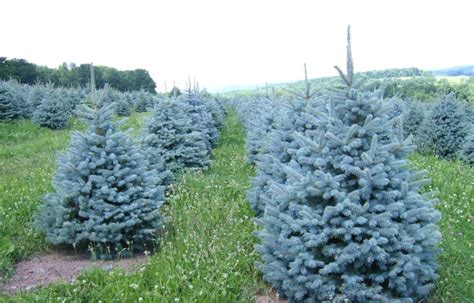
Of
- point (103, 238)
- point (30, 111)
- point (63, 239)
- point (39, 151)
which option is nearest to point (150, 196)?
point (103, 238)

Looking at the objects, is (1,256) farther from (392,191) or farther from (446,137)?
(446,137)

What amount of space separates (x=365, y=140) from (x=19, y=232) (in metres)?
5.14

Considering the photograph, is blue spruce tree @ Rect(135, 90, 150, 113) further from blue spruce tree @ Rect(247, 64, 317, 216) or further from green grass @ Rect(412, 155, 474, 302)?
blue spruce tree @ Rect(247, 64, 317, 216)

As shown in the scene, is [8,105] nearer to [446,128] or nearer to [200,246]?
[200,246]

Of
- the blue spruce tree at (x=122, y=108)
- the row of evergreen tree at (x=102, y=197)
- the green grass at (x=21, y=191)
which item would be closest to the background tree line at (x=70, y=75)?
the blue spruce tree at (x=122, y=108)

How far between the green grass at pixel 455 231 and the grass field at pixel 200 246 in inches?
0.4

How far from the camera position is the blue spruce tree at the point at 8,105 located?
A: 1847 centimetres

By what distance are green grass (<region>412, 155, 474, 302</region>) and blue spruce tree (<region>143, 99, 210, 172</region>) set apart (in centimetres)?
511

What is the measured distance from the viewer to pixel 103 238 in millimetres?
5566

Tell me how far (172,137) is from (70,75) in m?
49.5

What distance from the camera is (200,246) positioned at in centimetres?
519

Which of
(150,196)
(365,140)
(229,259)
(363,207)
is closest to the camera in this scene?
(363,207)

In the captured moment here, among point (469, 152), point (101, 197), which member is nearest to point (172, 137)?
point (101, 197)

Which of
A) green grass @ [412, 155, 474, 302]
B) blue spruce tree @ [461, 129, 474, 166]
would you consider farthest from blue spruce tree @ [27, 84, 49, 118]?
green grass @ [412, 155, 474, 302]
